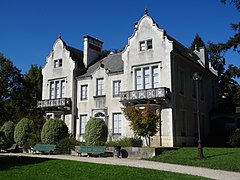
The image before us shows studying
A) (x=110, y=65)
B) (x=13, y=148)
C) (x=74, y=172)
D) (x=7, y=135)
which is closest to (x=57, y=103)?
(x=7, y=135)

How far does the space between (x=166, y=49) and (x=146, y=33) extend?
2922 millimetres

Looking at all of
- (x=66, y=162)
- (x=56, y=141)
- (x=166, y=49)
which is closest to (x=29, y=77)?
(x=56, y=141)

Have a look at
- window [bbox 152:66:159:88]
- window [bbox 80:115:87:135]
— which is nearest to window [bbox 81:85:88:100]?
window [bbox 80:115:87:135]

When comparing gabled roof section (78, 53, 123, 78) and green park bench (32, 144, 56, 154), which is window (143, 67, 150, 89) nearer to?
gabled roof section (78, 53, 123, 78)

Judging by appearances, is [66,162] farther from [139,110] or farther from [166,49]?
[166,49]

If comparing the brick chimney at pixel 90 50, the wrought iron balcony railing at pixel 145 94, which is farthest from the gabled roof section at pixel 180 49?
the brick chimney at pixel 90 50

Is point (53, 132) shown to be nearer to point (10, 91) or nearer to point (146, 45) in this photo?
point (146, 45)

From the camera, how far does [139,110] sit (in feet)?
81.2

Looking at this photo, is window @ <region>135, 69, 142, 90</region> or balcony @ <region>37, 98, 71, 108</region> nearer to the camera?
window @ <region>135, 69, 142, 90</region>

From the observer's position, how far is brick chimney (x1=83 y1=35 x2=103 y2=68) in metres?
37.5

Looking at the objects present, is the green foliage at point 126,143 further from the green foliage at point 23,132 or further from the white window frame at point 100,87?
the green foliage at point 23,132

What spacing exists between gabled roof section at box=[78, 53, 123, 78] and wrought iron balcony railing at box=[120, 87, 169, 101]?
3.57 meters

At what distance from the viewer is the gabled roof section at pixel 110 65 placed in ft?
107

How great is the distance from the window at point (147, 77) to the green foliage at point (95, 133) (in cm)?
619
